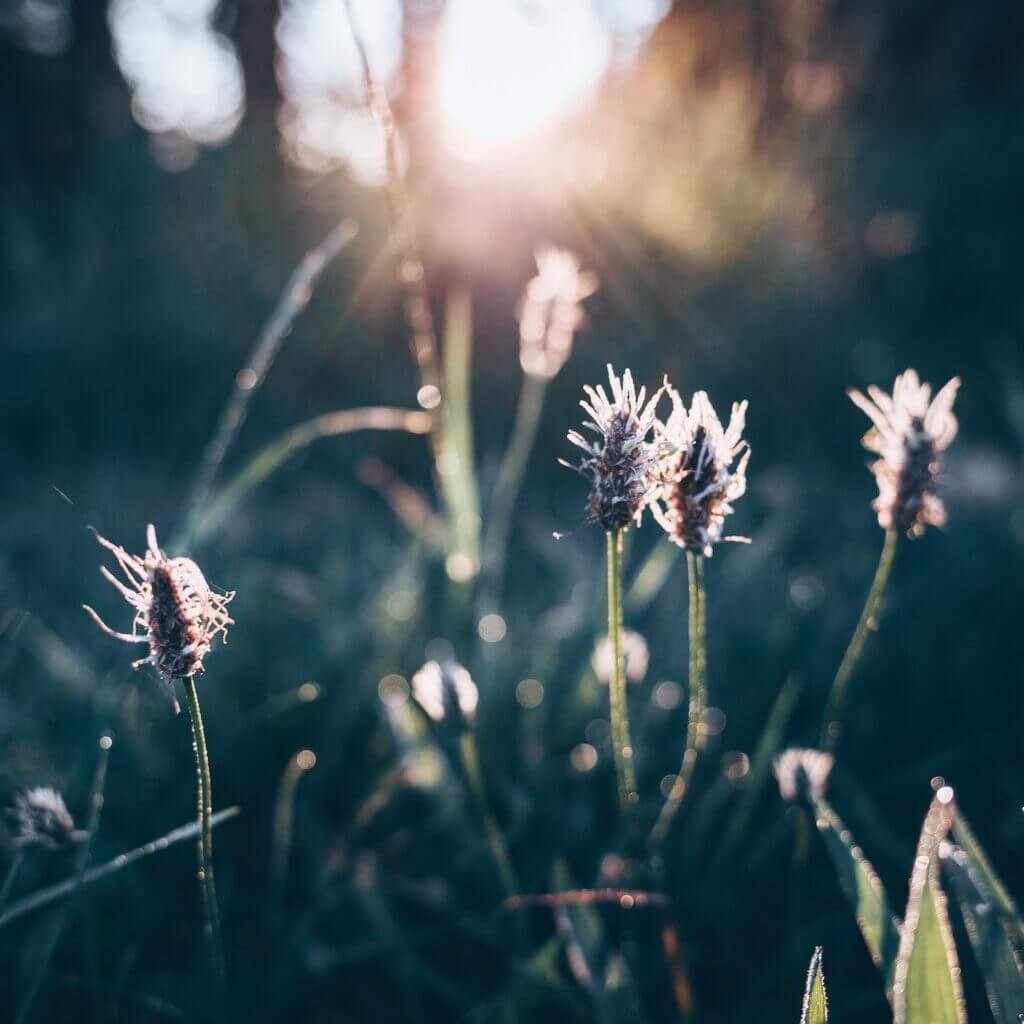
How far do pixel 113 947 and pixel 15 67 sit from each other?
8963mm

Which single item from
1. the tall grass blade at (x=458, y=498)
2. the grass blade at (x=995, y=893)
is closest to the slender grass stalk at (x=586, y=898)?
the grass blade at (x=995, y=893)

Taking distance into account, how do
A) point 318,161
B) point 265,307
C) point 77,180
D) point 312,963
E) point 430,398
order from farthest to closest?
point 77,180, point 318,161, point 265,307, point 430,398, point 312,963

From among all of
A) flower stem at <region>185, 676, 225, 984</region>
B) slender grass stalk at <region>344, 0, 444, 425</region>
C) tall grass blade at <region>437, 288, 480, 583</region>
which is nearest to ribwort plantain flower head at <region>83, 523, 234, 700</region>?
flower stem at <region>185, 676, 225, 984</region>

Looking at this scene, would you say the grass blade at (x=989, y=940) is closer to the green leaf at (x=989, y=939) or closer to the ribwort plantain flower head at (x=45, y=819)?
the green leaf at (x=989, y=939)

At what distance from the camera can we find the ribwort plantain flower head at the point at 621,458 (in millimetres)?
534

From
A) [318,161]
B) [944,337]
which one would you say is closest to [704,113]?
[944,337]

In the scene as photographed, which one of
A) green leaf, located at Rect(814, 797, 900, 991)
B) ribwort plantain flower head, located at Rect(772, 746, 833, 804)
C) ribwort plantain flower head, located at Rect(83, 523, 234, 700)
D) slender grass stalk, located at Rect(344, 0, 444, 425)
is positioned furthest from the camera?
slender grass stalk, located at Rect(344, 0, 444, 425)

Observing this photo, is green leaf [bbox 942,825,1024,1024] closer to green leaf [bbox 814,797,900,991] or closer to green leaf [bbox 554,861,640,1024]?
green leaf [bbox 814,797,900,991]

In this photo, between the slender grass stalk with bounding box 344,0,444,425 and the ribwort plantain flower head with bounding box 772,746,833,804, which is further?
the slender grass stalk with bounding box 344,0,444,425

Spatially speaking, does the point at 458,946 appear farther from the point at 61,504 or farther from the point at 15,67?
the point at 15,67

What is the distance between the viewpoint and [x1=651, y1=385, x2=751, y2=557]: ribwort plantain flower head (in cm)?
55

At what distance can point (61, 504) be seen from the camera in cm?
236

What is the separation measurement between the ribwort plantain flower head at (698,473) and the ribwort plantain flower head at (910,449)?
0.15 metres

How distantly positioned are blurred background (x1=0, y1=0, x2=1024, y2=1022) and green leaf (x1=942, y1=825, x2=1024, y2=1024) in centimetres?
19
